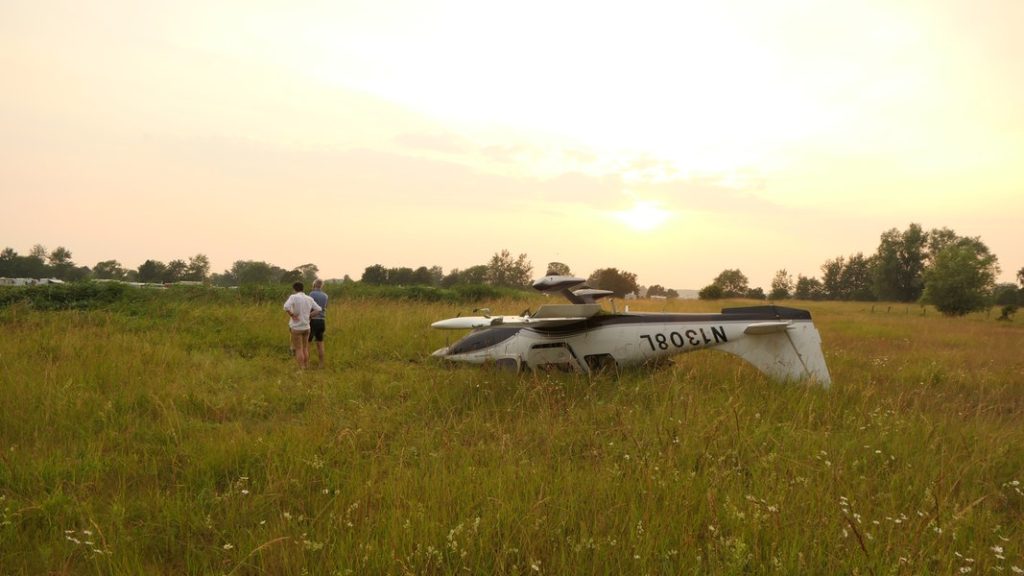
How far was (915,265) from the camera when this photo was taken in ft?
232

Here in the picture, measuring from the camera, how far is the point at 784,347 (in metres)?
7.89

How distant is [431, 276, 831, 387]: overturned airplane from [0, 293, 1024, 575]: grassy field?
489mm

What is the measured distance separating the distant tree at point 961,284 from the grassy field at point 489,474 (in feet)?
136

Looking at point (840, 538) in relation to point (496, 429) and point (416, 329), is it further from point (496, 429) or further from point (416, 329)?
point (416, 329)

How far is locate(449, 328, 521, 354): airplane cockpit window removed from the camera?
8.87 meters

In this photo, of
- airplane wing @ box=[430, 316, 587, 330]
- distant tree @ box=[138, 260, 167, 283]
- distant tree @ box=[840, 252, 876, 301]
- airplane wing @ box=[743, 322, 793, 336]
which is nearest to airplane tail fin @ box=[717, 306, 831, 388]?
airplane wing @ box=[743, 322, 793, 336]

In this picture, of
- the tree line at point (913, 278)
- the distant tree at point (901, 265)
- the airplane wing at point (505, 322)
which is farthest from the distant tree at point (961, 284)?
the airplane wing at point (505, 322)

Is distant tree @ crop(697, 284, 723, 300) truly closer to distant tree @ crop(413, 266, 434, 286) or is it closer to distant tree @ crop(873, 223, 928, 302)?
distant tree @ crop(413, 266, 434, 286)

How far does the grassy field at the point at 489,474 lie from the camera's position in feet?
9.73

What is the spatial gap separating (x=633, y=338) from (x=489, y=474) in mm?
4929

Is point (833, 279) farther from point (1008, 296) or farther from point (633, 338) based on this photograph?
point (633, 338)

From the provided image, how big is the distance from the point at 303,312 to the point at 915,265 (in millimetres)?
89898

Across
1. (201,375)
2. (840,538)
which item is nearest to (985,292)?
(840,538)

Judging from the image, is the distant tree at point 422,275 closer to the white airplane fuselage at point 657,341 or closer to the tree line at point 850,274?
the tree line at point 850,274
